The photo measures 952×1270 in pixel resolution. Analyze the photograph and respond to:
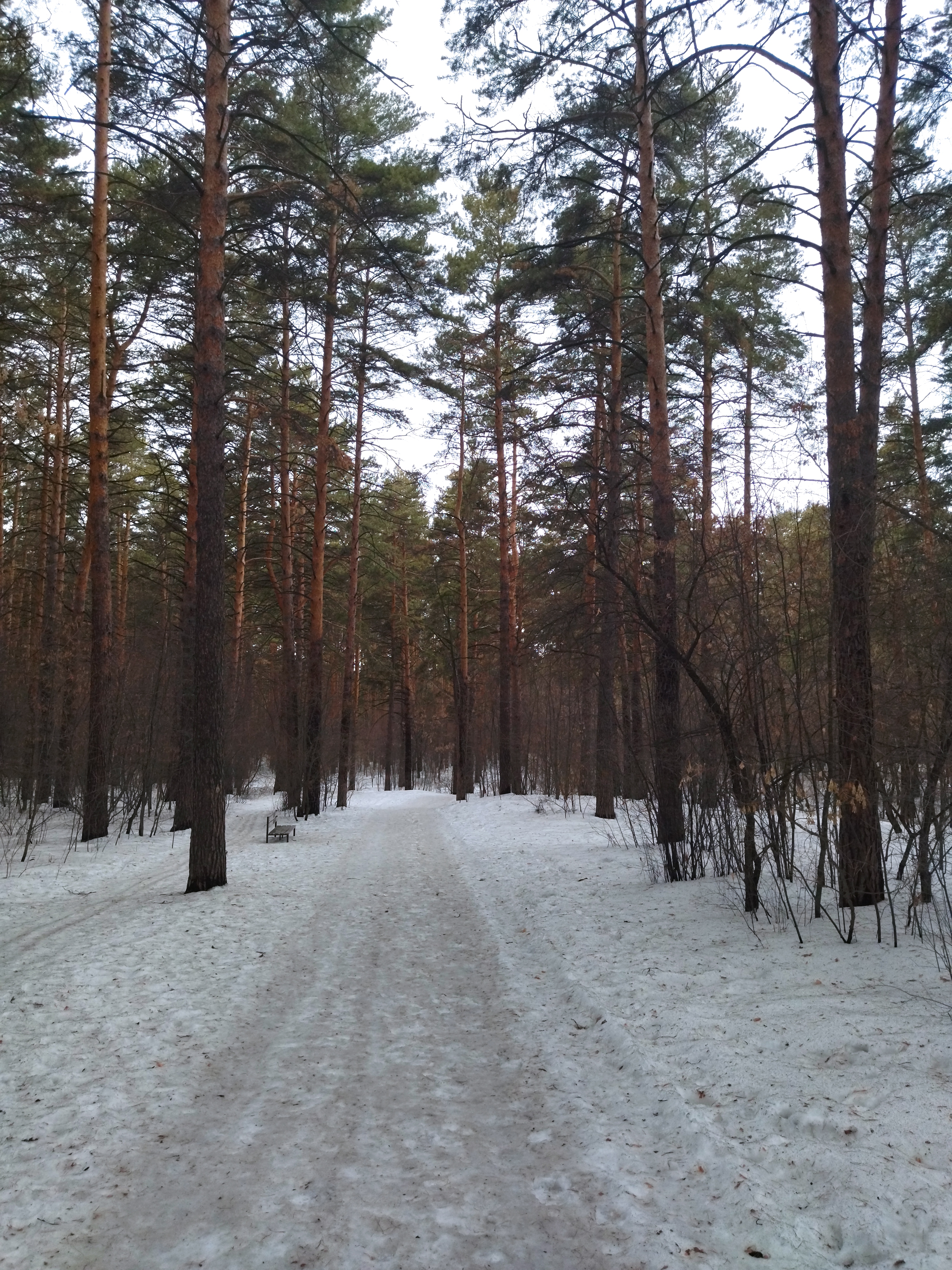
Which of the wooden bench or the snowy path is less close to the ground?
the snowy path

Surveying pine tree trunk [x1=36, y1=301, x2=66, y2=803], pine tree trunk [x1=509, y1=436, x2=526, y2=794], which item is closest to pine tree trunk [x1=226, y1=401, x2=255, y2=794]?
pine tree trunk [x1=36, y1=301, x2=66, y2=803]

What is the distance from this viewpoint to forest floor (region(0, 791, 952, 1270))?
8.73ft

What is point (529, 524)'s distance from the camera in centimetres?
1486

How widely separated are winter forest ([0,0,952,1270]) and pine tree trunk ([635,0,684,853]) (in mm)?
Result: 62

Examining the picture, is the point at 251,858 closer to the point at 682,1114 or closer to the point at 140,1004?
the point at 140,1004

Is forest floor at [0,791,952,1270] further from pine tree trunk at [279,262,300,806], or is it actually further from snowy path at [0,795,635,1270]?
pine tree trunk at [279,262,300,806]

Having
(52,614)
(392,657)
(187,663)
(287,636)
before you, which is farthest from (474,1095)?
(392,657)

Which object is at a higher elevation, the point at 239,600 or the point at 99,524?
the point at 239,600

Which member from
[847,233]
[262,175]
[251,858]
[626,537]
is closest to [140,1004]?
[251,858]

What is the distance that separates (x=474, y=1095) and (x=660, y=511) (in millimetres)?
6702

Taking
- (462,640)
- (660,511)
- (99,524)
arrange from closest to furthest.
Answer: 1. (660,511)
2. (99,524)
3. (462,640)

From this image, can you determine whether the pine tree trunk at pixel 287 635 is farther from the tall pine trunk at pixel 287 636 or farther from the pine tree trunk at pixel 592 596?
the pine tree trunk at pixel 592 596

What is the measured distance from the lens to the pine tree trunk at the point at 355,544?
1761 cm

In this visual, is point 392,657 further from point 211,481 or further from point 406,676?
point 211,481
